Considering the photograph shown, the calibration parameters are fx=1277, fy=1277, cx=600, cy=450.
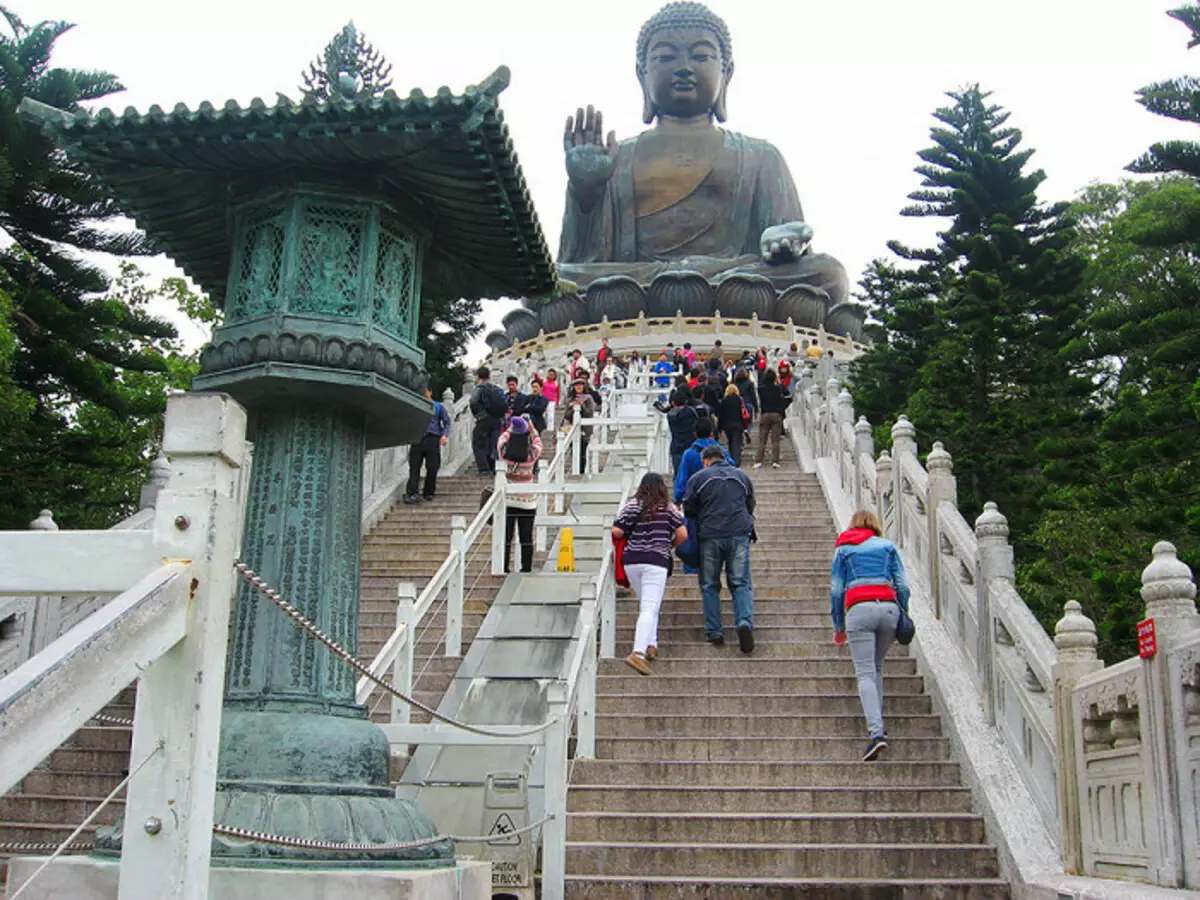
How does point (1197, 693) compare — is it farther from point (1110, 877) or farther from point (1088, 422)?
point (1088, 422)

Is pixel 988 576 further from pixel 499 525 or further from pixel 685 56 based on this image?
pixel 685 56

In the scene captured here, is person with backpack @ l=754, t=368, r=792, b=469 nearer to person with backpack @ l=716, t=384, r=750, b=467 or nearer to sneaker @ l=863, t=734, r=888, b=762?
person with backpack @ l=716, t=384, r=750, b=467

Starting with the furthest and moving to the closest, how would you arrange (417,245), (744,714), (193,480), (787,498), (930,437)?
(930,437) → (787,498) → (744,714) → (417,245) → (193,480)

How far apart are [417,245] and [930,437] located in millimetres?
10924

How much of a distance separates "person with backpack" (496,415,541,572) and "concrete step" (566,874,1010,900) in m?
4.61

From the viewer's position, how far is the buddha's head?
1149 inches

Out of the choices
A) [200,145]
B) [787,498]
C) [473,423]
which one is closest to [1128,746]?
[200,145]

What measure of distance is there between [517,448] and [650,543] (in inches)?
112

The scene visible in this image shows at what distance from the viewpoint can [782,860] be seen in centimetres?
554

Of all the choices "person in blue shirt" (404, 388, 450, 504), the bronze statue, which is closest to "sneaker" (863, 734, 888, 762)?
"person in blue shirt" (404, 388, 450, 504)

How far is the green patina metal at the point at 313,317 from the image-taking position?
14.1 ft

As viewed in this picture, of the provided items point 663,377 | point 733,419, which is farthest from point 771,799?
point 663,377

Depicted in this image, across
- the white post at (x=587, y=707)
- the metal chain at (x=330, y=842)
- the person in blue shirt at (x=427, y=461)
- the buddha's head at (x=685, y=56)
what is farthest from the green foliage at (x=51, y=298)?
the buddha's head at (x=685, y=56)

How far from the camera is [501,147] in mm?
5078
